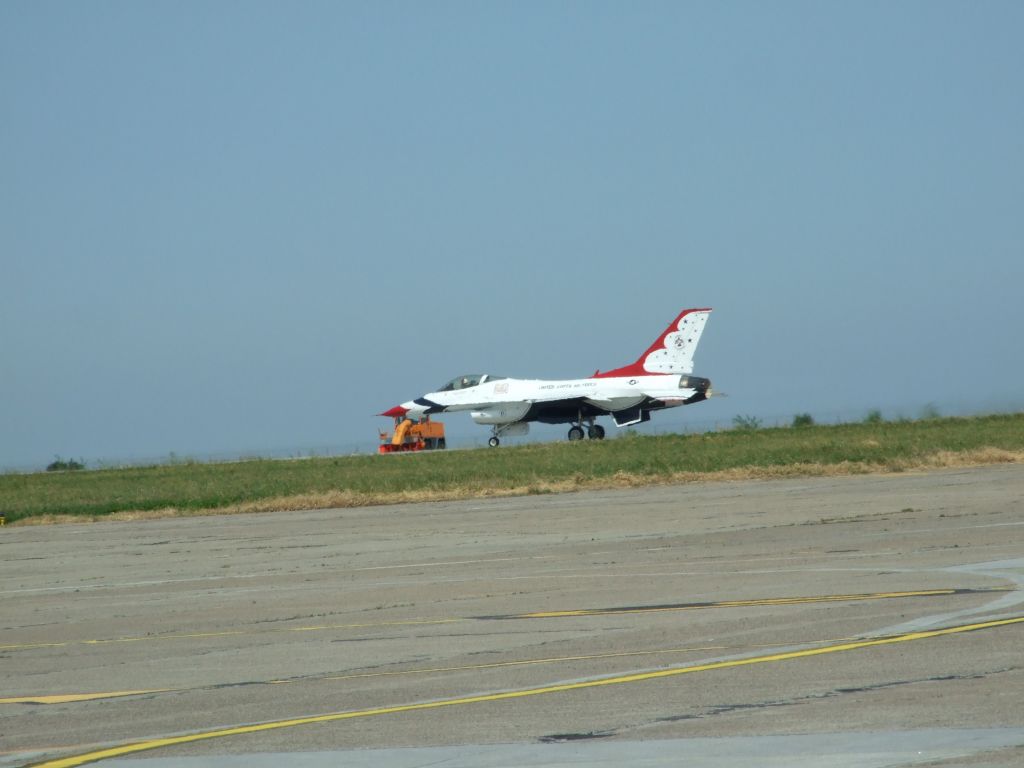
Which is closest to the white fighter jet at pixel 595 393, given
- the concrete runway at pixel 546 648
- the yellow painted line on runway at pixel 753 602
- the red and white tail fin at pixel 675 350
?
the red and white tail fin at pixel 675 350

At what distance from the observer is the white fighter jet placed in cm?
5947

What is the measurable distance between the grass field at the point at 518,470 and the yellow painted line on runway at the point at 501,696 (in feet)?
74.1

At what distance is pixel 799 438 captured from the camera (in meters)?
48.5

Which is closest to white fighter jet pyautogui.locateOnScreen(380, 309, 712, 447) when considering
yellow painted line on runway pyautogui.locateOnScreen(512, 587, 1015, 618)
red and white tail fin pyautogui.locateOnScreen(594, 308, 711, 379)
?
red and white tail fin pyautogui.locateOnScreen(594, 308, 711, 379)

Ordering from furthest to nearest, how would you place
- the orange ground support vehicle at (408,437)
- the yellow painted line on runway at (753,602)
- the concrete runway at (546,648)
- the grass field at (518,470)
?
the orange ground support vehicle at (408,437), the grass field at (518,470), the yellow painted line on runway at (753,602), the concrete runway at (546,648)

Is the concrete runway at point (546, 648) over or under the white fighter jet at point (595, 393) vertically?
under

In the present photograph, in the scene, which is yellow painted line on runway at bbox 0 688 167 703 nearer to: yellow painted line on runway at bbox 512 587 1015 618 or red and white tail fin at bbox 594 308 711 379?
yellow painted line on runway at bbox 512 587 1015 618

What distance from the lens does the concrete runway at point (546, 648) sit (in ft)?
22.5

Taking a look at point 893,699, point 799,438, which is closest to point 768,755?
point 893,699

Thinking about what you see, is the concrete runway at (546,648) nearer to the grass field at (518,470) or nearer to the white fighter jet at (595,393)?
the grass field at (518,470)

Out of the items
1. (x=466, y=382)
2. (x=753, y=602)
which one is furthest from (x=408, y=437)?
(x=753, y=602)

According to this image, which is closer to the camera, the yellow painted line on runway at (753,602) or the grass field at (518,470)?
the yellow painted line on runway at (753,602)

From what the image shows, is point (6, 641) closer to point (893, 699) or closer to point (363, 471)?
point (893, 699)

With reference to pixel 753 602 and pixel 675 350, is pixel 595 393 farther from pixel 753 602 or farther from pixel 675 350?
pixel 753 602
